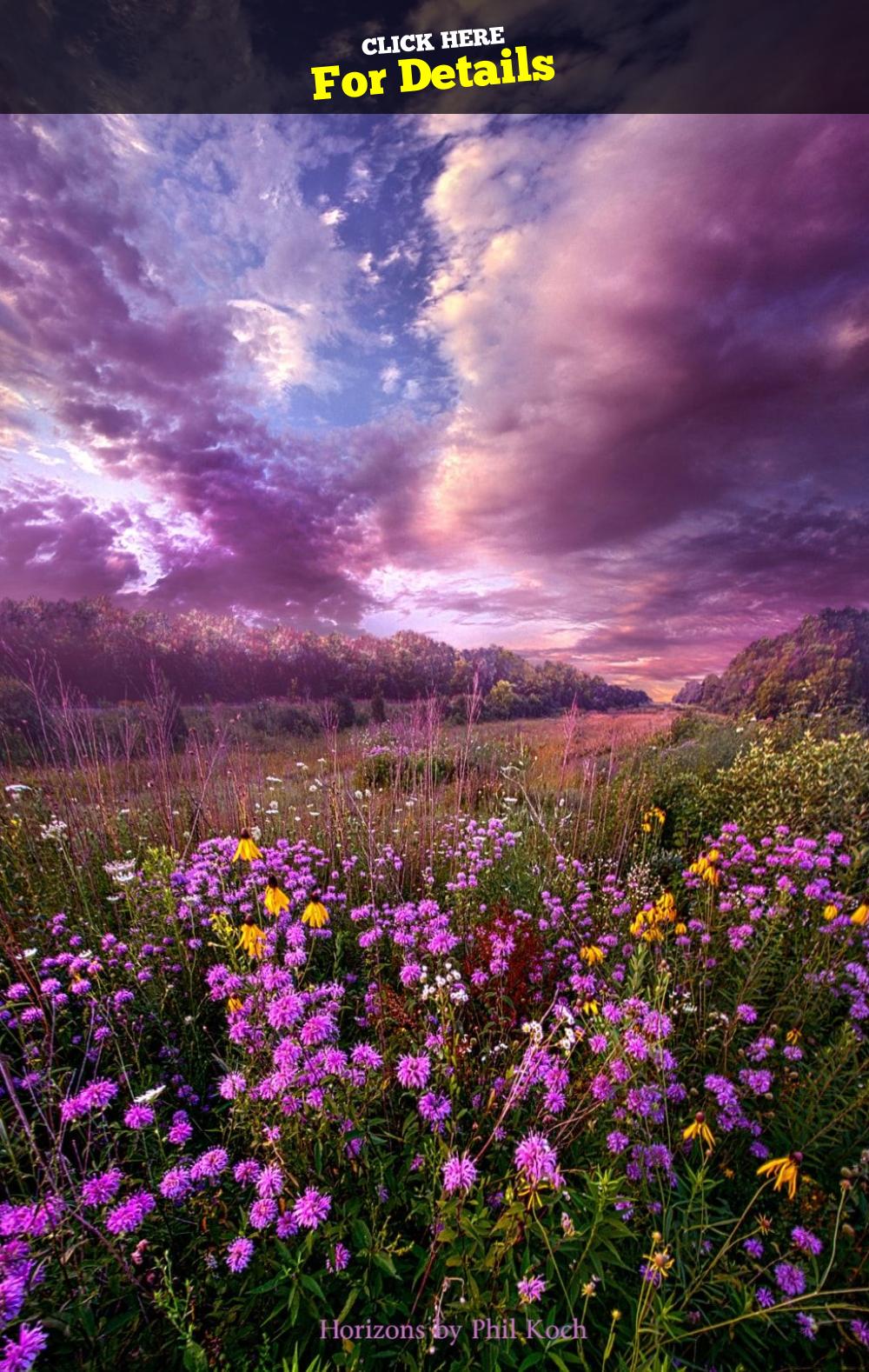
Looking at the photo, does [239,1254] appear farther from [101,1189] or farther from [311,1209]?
[101,1189]

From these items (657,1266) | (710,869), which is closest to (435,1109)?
(657,1266)

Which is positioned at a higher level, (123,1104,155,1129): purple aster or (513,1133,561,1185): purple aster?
(513,1133,561,1185): purple aster

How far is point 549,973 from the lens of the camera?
2602 millimetres

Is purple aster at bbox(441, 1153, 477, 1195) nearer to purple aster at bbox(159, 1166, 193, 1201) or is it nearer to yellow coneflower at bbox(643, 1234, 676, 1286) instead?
yellow coneflower at bbox(643, 1234, 676, 1286)

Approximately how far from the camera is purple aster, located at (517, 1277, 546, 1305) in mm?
Answer: 1140

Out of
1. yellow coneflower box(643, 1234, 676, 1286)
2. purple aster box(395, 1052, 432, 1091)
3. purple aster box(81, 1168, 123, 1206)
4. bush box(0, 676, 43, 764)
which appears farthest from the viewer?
bush box(0, 676, 43, 764)

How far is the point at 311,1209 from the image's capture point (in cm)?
129

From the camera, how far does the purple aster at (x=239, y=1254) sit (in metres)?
1.25

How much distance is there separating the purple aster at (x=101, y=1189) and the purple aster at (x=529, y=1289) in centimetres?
95

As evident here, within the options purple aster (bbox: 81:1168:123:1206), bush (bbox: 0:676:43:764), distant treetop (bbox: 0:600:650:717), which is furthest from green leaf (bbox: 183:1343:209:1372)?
distant treetop (bbox: 0:600:650:717)

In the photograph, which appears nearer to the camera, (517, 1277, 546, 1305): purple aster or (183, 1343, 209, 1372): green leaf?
(183, 1343, 209, 1372): green leaf

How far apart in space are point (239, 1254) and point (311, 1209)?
190 mm

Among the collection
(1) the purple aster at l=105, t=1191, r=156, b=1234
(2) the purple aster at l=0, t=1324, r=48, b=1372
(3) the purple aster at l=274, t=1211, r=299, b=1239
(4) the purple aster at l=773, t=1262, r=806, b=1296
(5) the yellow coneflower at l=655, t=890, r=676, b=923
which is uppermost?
(5) the yellow coneflower at l=655, t=890, r=676, b=923

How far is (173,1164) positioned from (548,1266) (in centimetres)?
109
